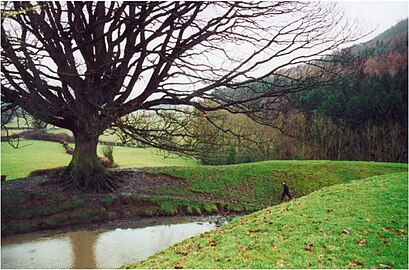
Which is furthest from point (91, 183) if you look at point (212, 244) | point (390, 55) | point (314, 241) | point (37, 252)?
point (390, 55)

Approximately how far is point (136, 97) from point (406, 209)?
11.5 meters

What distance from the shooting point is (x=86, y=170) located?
18.0 m

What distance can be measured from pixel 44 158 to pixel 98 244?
17.8 m

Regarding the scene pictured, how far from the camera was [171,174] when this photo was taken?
849 inches

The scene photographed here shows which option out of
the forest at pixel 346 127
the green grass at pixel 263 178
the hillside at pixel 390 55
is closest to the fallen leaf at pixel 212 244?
the green grass at pixel 263 178

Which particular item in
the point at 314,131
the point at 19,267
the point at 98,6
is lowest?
the point at 19,267

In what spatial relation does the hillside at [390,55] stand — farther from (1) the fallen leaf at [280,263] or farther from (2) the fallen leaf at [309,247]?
(1) the fallen leaf at [280,263]

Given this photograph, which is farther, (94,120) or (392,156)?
(392,156)

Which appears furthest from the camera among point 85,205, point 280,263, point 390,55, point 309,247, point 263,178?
point 390,55

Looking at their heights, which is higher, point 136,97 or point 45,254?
point 136,97

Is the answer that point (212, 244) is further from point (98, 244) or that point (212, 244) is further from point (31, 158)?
point (31, 158)

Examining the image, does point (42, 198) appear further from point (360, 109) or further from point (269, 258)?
point (360, 109)

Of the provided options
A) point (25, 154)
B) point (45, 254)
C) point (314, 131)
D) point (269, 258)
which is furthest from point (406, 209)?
point (25, 154)

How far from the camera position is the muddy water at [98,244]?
37.3 ft
